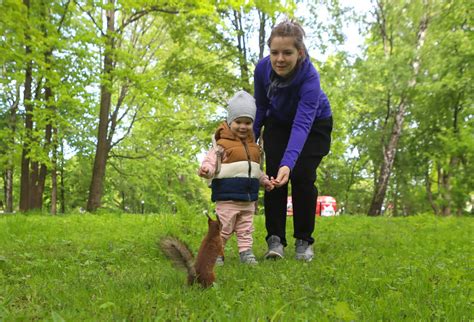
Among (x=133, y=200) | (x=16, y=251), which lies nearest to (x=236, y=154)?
(x=16, y=251)

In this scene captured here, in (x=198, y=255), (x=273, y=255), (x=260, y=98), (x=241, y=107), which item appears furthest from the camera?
(x=260, y=98)

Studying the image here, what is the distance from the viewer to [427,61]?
15.4 metres

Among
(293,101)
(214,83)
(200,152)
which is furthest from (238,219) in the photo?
(200,152)

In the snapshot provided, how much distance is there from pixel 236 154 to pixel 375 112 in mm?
18128

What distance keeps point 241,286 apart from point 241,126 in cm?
144

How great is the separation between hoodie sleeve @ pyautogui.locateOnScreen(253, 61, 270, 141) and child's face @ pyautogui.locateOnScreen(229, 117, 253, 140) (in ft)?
1.22

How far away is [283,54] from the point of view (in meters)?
3.37

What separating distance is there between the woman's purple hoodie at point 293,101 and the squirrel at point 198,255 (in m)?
1.10

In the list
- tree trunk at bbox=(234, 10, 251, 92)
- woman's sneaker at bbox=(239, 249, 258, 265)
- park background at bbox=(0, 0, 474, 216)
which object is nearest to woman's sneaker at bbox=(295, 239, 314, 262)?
woman's sneaker at bbox=(239, 249, 258, 265)

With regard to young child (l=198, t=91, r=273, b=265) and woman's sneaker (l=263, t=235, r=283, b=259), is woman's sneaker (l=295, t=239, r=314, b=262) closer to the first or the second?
woman's sneaker (l=263, t=235, r=283, b=259)

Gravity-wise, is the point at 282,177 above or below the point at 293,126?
below

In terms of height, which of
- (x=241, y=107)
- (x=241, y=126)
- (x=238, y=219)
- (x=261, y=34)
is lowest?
(x=238, y=219)

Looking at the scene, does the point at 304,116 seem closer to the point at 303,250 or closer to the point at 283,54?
the point at 283,54

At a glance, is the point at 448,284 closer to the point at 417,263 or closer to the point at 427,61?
the point at 417,263
